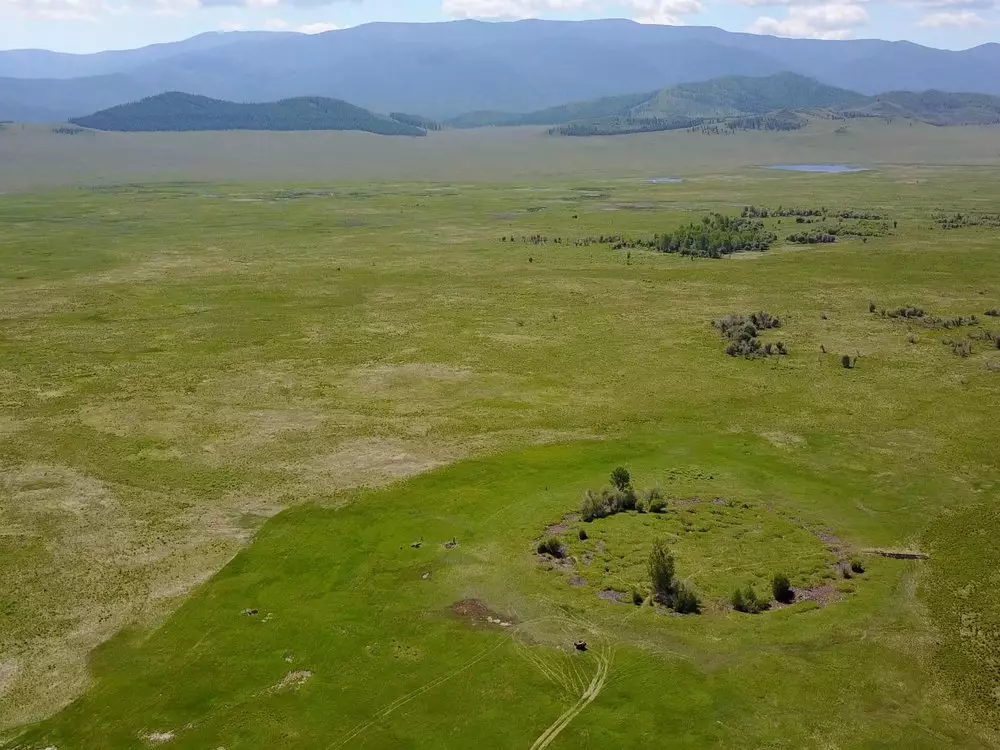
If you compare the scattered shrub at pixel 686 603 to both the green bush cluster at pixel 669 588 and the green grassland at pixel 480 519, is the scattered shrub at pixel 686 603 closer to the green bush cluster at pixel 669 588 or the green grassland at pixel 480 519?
the green bush cluster at pixel 669 588

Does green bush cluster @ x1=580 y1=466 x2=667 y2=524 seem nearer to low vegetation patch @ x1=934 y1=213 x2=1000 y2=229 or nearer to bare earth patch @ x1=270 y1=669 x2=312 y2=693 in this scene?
bare earth patch @ x1=270 y1=669 x2=312 y2=693

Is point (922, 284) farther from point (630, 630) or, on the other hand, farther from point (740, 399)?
point (630, 630)

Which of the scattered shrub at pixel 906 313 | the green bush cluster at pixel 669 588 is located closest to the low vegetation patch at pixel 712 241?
the scattered shrub at pixel 906 313

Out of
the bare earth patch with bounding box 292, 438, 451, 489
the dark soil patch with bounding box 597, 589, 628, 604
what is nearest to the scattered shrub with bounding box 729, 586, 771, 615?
the dark soil patch with bounding box 597, 589, 628, 604

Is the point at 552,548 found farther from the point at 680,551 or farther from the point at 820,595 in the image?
the point at 820,595

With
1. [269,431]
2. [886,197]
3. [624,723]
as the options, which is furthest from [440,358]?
[886,197]
